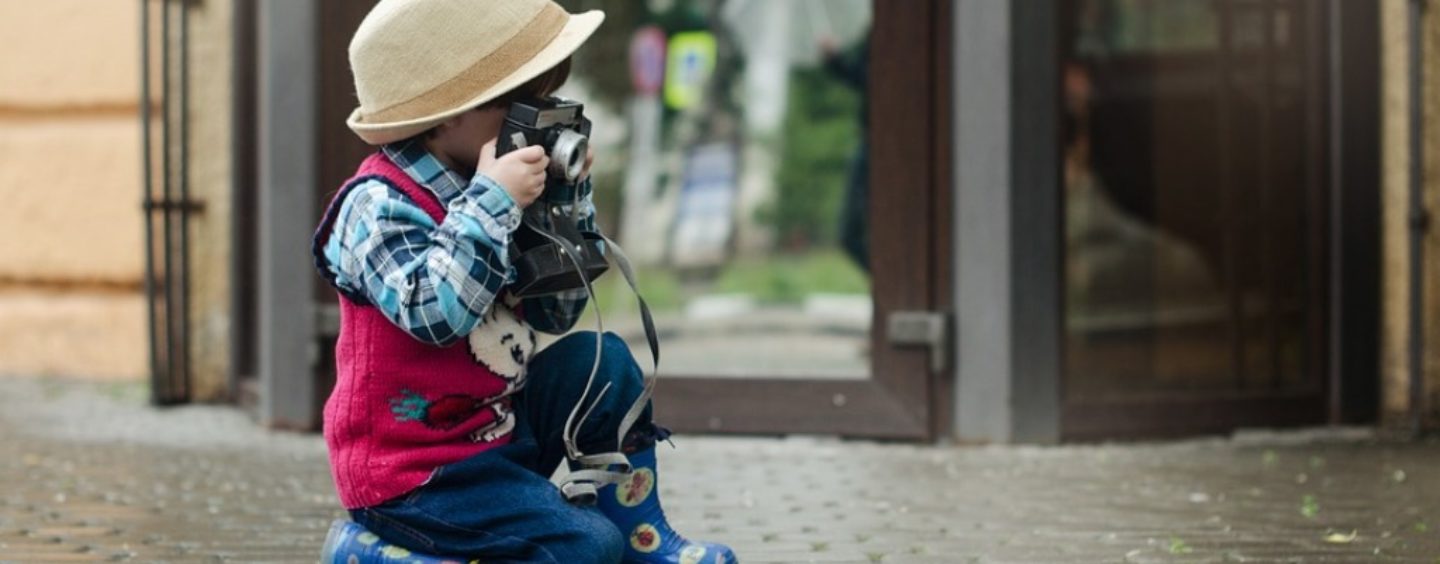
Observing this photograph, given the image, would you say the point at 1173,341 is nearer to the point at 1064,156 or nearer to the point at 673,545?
the point at 1064,156

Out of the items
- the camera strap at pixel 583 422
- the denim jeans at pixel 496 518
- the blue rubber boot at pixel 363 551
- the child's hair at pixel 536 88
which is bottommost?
the blue rubber boot at pixel 363 551

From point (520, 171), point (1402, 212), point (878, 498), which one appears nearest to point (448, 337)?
point (520, 171)

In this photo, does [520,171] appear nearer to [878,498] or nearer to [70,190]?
[878,498]

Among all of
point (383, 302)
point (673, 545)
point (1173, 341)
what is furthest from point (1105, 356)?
point (383, 302)

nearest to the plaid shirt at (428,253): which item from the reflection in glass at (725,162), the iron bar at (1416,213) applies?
the iron bar at (1416,213)

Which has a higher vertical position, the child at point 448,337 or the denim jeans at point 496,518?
the child at point 448,337

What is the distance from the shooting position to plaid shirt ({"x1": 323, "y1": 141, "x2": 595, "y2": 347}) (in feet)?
9.59

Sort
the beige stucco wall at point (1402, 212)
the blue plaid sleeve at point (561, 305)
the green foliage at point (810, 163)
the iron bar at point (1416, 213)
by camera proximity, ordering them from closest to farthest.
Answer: the blue plaid sleeve at point (561, 305)
the iron bar at point (1416, 213)
the beige stucco wall at point (1402, 212)
the green foliage at point (810, 163)

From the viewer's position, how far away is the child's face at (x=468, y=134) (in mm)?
3154

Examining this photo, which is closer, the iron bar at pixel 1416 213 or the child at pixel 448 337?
the child at pixel 448 337

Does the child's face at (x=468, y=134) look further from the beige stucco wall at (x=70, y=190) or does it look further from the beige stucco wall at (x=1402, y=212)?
the beige stucco wall at (x=70, y=190)

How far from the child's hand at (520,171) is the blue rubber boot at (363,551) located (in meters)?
0.58

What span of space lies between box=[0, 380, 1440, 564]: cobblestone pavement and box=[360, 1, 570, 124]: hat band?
4.12 ft

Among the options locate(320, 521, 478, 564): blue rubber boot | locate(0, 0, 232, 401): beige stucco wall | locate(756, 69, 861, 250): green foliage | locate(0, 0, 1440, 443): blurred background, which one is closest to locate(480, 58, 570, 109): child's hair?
locate(320, 521, 478, 564): blue rubber boot
